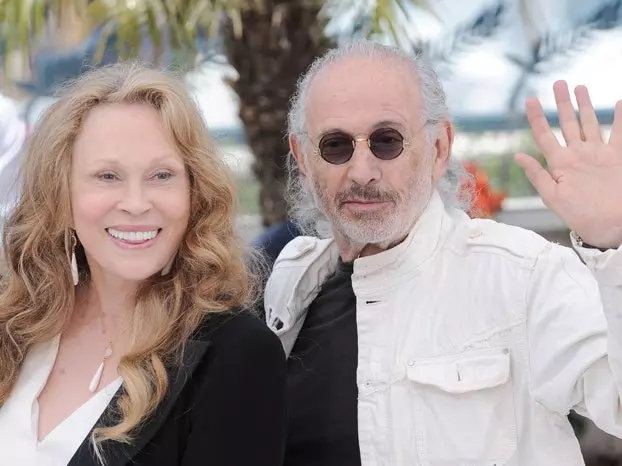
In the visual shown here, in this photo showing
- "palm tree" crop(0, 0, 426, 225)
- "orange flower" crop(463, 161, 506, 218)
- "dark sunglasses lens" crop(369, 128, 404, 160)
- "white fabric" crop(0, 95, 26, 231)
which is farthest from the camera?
"palm tree" crop(0, 0, 426, 225)

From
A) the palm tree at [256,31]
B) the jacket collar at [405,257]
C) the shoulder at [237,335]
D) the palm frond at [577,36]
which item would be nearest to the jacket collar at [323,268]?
the jacket collar at [405,257]

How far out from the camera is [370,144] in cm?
178

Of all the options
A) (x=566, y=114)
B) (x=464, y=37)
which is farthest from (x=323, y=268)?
(x=464, y=37)

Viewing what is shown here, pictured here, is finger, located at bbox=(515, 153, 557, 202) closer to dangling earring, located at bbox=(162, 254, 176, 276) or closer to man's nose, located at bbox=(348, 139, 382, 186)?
man's nose, located at bbox=(348, 139, 382, 186)

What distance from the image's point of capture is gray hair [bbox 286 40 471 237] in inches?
74.3

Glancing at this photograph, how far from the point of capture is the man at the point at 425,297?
148 cm

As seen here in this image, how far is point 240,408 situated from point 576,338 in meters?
0.60

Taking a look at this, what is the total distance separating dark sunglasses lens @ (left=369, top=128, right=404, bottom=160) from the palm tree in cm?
160

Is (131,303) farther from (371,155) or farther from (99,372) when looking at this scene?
(371,155)

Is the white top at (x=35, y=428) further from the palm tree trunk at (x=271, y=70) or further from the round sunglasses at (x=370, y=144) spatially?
the palm tree trunk at (x=271, y=70)

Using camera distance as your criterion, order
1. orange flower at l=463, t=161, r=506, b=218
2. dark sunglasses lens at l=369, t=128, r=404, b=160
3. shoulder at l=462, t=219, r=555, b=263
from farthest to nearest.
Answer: orange flower at l=463, t=161, r=506, b=218 → dark sunglasses lens at l=369, t=128, r=404, b=160 → shoulder at l=462, t=219, r=555, b=263

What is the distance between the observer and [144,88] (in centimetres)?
160

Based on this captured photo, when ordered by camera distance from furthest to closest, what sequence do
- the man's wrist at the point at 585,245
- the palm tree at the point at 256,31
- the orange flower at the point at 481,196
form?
the palm tree at the point at 256,31
the orange flower at the point at 481,196
the man's wrist at the point at 585,245

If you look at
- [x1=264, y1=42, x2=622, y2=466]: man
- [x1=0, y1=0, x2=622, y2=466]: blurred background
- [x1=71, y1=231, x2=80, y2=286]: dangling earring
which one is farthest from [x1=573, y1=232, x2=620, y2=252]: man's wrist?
[x1=0, y1=0, x2=622, y2=466]: blurred background
